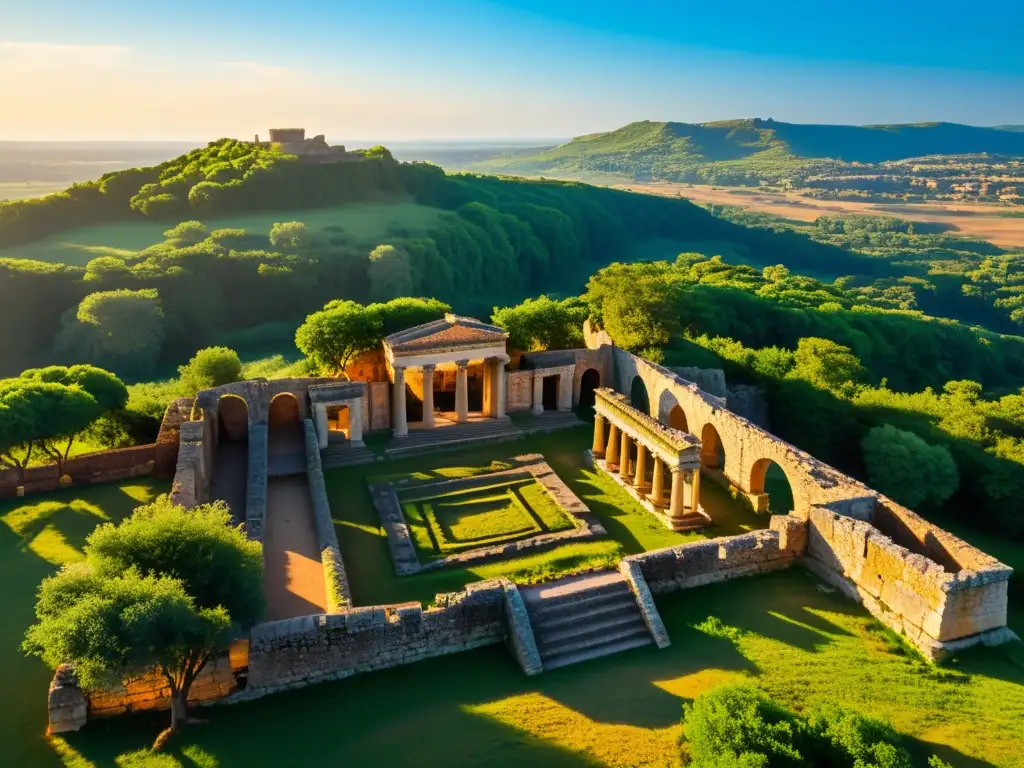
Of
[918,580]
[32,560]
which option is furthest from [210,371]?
[918,580]

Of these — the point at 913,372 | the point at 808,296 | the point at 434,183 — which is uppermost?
the point at 434,183

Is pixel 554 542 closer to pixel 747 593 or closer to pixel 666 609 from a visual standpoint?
pixel 666 609

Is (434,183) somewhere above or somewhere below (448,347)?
above

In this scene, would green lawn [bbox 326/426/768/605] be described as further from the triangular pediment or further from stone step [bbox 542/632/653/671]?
the triangular pediment

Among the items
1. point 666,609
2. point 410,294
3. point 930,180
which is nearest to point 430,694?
point 666,609

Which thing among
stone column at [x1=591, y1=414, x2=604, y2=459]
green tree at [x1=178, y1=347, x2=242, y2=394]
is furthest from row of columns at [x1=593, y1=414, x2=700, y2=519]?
green tree at [x1=178, y1=347, x2=242, y2=394]

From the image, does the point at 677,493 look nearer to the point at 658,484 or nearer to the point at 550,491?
the point at 658,484

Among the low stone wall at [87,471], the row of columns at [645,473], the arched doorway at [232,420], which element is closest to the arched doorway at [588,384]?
the row of columns at [645,473]
